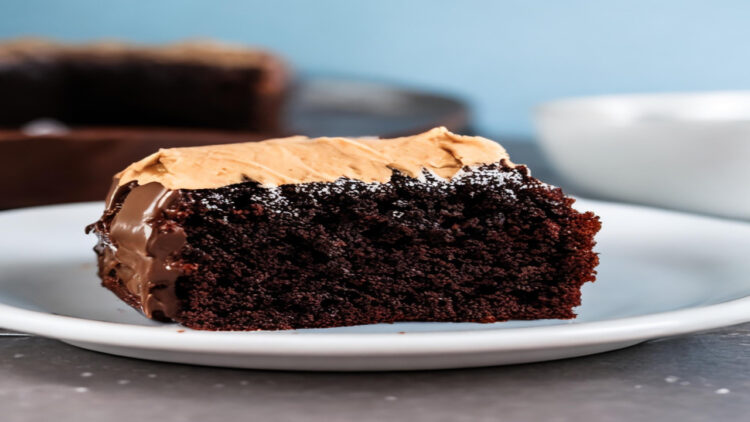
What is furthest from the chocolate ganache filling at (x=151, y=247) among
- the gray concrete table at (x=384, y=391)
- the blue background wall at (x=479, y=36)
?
the blue background wall at (x=479, y=36)

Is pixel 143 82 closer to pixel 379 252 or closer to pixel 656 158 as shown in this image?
pixel 656 158

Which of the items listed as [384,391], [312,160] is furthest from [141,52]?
[384,391]

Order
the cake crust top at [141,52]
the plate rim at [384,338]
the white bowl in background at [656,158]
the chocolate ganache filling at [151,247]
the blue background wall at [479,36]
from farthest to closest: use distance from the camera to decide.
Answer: the blue background wall at [479,36], the cake crust top at [141,52], the white bowl in background at [656,158], the chocolate ganache filling at [151,247], the plate rim at [384,338]

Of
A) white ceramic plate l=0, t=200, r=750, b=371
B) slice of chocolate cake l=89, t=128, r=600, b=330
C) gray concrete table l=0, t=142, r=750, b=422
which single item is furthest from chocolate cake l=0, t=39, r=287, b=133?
gray concrete table l=0, t=142, r=750, b=422

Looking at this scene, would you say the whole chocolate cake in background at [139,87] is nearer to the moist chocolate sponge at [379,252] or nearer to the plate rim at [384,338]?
the moist chocolate sponge at [379,252]

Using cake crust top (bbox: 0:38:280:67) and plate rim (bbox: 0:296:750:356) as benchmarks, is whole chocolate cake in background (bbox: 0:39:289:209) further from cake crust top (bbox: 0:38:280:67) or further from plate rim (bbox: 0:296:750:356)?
plate rim (bbox: 0:296:750:356)

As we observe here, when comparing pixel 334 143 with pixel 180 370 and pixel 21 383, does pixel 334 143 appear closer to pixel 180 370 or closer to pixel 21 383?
pixel 180 370
